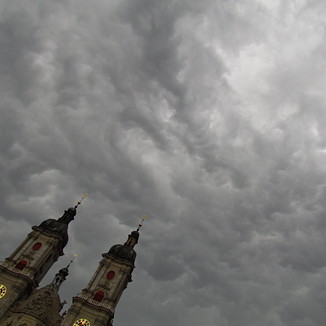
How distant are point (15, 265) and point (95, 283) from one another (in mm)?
18445

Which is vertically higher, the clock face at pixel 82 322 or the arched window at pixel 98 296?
the arched window at pixel 98 296

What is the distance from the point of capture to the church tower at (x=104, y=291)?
66.7 metres

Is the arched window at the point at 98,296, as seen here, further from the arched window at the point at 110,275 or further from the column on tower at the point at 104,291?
the arched window at the point at 110,275

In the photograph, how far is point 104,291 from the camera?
7188cm

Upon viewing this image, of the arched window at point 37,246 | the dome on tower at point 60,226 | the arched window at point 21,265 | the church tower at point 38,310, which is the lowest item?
the church tower at point 38,310

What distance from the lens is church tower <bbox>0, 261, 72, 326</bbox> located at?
6291cm

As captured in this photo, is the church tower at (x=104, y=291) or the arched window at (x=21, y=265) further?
the arched window at (x=21, y=265)

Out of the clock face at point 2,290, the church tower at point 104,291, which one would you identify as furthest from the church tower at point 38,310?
the clock face at point 2,290

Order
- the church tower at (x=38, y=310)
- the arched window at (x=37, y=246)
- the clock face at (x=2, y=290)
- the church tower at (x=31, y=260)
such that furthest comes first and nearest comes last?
the arched window at (x=37, y=246), the church tower at (x=31, y=260), the clock face at (x=2, y=290), the church tower at (x=38, y=310)

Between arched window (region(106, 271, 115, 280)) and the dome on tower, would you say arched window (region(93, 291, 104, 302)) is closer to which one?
arched window (region(106, 271, 115, 280))

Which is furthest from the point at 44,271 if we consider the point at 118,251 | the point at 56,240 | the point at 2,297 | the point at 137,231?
the point at 137,231

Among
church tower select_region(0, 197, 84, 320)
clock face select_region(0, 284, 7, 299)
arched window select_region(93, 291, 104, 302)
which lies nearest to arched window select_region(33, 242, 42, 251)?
church tower select_region(0, 197, 84, 320)

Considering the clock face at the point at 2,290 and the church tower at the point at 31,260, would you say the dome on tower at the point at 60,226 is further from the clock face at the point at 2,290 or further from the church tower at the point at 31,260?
the clock face at the point at 2,290

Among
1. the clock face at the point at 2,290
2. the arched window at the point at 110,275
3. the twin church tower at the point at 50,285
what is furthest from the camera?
the arched window at the point at 110,275
